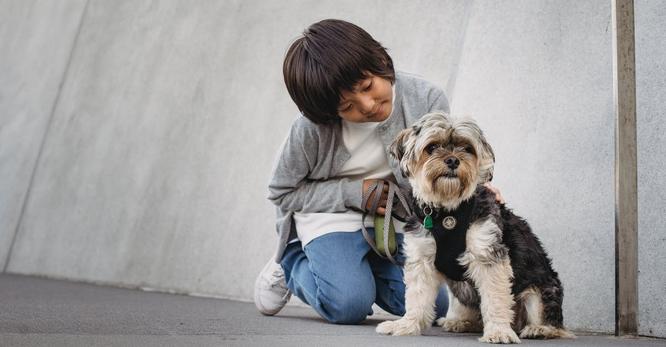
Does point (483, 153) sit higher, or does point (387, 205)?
point (483, 153)

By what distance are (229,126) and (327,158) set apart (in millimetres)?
2446

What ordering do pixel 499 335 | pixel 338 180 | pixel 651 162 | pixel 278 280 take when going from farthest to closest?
pixel 278 280 → pixel 338 180 → pixel 651 162 → pixel 499 335

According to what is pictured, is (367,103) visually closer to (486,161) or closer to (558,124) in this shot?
(486,161)

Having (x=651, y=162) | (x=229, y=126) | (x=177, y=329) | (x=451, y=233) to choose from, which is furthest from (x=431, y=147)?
(x=229, y=126)

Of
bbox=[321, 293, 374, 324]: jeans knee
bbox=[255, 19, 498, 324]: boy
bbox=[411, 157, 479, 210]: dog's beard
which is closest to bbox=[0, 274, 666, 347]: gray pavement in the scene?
bbox=[321, 293, 374, 324]: jeans knee

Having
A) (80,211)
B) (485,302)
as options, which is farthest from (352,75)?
(80,211)

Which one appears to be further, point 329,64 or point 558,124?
point 558,124

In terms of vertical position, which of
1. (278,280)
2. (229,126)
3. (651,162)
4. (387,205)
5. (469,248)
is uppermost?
(229,126)

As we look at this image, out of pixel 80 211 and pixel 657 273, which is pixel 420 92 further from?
pixel 80 211

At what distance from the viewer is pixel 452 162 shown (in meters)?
2.50

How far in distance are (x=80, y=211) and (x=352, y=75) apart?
14.9 feet

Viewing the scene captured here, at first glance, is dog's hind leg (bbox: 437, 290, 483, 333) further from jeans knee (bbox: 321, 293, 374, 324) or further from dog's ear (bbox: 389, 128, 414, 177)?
dog's ear (bbox: 389, 128, 414, 177)

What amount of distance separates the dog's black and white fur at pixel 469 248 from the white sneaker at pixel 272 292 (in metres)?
0.82

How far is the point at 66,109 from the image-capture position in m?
7.27
